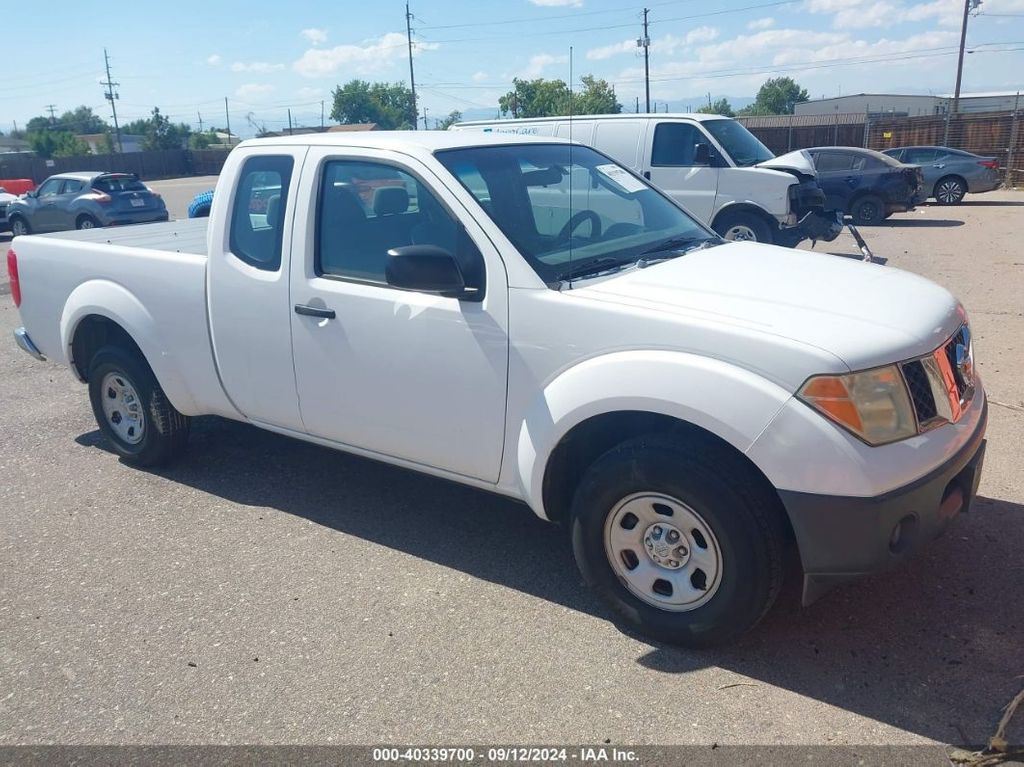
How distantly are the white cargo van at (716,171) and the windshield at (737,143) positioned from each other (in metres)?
0.02

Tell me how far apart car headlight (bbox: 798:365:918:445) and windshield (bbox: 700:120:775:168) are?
9.55 metres

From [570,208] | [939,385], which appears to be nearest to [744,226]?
[570,208]

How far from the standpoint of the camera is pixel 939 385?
323 centimetres

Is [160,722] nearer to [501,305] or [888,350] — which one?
[501,305]

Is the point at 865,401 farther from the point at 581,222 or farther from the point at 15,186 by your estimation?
the point at 15,186

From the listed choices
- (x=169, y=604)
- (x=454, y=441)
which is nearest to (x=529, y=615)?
(x=454, y=441)

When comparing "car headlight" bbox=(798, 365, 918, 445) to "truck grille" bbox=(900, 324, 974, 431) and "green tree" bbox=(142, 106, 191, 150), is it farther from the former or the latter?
"green tree" bbox=(142, 106, 191, 150)

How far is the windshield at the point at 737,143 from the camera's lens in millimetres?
12109

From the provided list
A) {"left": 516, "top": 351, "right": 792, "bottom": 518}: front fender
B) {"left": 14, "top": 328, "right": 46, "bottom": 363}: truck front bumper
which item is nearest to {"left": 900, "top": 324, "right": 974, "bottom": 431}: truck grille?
{"left": 516, "top": 351, "right": 792, "bottom": 518}: front fender

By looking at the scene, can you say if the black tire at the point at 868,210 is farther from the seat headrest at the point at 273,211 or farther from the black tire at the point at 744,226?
the seat headrest at the point at 273,211

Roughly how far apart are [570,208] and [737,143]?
923cm

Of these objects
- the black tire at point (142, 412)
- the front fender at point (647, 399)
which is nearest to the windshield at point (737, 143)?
the black tire at point (142, 412)

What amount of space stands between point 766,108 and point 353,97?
67.6m

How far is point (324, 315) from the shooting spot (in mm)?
4141
